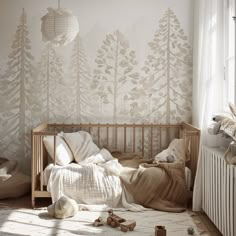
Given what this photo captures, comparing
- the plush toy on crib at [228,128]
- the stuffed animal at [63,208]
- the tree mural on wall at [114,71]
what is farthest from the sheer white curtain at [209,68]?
the stuffed animal at [63,208]

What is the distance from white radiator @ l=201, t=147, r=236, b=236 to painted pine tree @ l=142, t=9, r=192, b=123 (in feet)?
3.94

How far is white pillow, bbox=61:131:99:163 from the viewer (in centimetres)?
426

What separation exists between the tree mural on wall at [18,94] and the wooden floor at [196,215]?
0.72 metres

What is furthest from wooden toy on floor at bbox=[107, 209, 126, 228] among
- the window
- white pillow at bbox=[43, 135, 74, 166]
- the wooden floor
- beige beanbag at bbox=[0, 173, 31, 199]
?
the window

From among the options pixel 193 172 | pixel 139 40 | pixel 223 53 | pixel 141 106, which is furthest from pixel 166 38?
pixel 193 172

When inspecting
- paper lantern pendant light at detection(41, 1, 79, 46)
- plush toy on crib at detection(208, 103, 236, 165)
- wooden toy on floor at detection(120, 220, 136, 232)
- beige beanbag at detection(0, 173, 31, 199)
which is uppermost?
paper lantern pendant light at detection(41, 1, 79, 46)

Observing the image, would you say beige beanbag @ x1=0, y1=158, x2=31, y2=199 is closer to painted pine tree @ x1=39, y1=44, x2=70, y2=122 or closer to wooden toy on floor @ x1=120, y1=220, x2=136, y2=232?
painted pine tree @ x1=39, y1=44, x2=70, y2=122

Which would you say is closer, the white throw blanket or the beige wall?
the white throw blanket

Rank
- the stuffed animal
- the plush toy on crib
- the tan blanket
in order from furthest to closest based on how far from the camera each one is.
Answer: the tan blanket
the stuffed animal
the plush toy on crib

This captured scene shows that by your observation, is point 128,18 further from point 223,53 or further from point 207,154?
point 207,154

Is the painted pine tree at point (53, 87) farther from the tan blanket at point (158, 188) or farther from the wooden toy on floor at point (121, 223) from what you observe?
the wooden toy on floor at point (121, 223)

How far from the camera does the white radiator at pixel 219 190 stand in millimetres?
2641

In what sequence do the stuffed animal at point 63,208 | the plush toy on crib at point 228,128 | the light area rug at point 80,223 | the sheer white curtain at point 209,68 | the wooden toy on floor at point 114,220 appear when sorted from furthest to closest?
the sheer white curtain at point 209,68 → the stuffed animal at point 63,208 → the wooden toy on floor at point 114,220 → the light area rug at point 80,223 → the plush toy on crib at point 228,128

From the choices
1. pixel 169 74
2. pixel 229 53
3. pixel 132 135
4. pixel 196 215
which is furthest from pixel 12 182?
pixel 229 53
